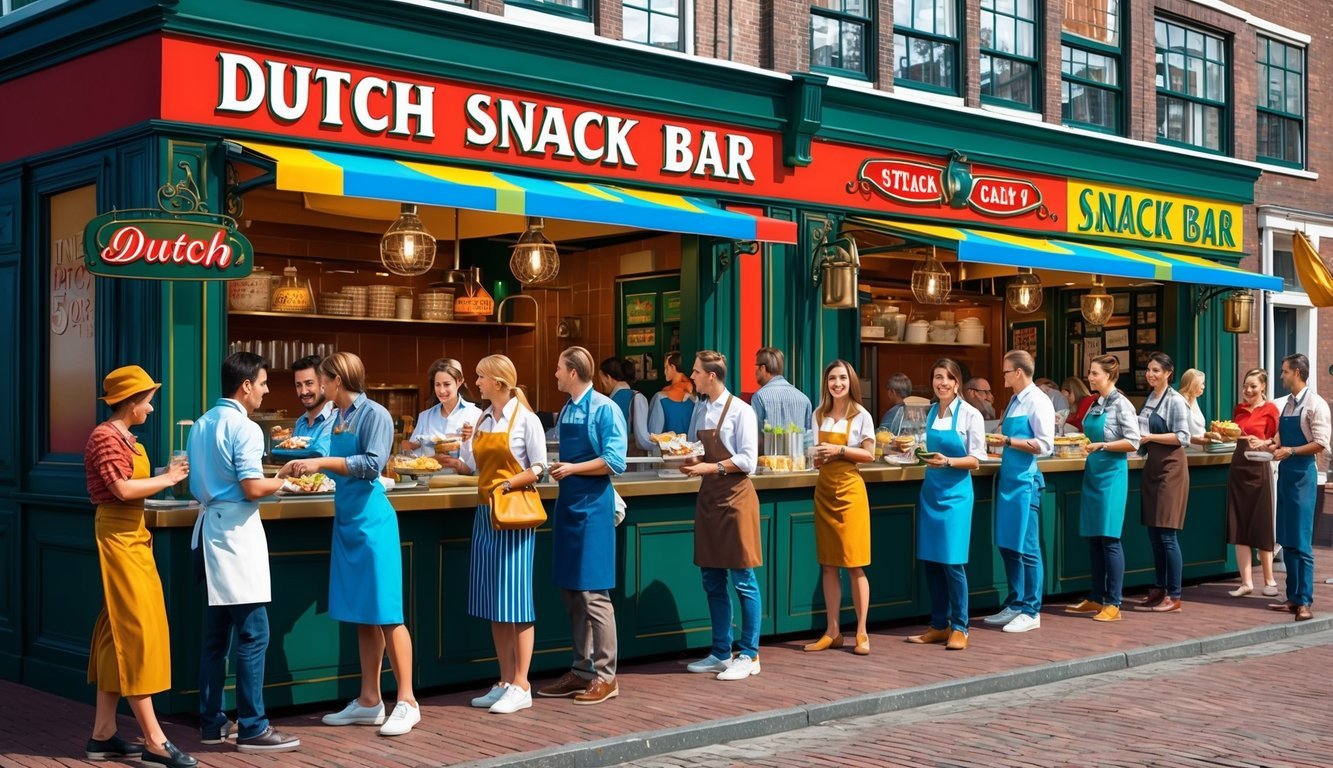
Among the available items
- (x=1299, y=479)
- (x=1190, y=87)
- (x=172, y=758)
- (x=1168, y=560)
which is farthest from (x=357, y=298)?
(x=1190, y=87)

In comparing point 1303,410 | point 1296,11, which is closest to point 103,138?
point 1303,410

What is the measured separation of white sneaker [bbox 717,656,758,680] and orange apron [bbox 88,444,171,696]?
3572mm

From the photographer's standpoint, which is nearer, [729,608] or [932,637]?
[729,608]

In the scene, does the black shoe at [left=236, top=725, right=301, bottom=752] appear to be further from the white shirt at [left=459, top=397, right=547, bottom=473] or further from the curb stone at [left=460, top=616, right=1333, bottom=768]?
the white shirt at [left=459, top=397, right=547, bottom=473]

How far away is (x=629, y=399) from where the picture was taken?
13.2m

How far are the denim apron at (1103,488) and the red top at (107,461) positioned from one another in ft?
25.6

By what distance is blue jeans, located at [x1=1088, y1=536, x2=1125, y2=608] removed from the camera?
11.9 meters

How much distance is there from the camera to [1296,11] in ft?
65.3

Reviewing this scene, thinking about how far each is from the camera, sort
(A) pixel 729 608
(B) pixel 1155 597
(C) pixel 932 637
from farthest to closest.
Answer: (B) pixel 1155 597 < (C) pixel 932 637 < (A) pixel 729 608

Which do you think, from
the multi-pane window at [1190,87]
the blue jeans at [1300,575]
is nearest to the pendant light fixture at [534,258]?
the blue jeans at [1300,575]

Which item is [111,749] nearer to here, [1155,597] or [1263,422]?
[1155,597]

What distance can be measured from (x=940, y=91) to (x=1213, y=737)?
27.7 ft

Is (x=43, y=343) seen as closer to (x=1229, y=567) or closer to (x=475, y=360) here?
(x=475, y=360)

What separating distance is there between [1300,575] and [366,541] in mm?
8110
